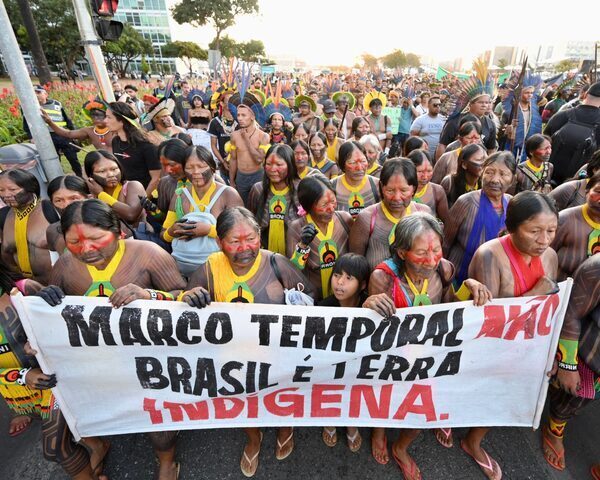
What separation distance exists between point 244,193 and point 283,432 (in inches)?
134

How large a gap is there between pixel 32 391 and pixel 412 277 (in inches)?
99.1

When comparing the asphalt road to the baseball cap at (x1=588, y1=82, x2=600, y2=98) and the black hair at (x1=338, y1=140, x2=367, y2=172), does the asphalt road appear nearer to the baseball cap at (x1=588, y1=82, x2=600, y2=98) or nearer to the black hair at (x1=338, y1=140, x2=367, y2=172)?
the black hair at (x1=338, y1=140, x2=367, y2=172)

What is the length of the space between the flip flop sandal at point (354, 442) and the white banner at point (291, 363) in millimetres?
422

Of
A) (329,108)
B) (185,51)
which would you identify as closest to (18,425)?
(329,108)

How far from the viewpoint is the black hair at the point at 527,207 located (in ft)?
6.49

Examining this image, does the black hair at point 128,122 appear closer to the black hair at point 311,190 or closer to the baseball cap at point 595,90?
the black hair at point 311,190

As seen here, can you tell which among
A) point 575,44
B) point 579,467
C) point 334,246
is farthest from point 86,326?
point 575,44

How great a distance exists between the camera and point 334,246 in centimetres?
284

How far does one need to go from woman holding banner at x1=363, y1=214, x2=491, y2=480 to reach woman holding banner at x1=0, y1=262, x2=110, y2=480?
6.43 ft

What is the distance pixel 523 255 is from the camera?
2139 millimetres

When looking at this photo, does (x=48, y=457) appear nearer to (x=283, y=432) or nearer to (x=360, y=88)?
(x=283, y=432)

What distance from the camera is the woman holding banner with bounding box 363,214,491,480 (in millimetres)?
1984

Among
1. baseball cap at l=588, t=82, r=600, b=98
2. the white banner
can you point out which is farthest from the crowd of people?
baseball cap at l=588, t=82, r=600, b=98

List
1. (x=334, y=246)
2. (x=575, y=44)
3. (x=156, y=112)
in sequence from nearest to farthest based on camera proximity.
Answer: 1. (x=334, y=246)
2. (x=156, y=112)
3. (x=575, y=44)
